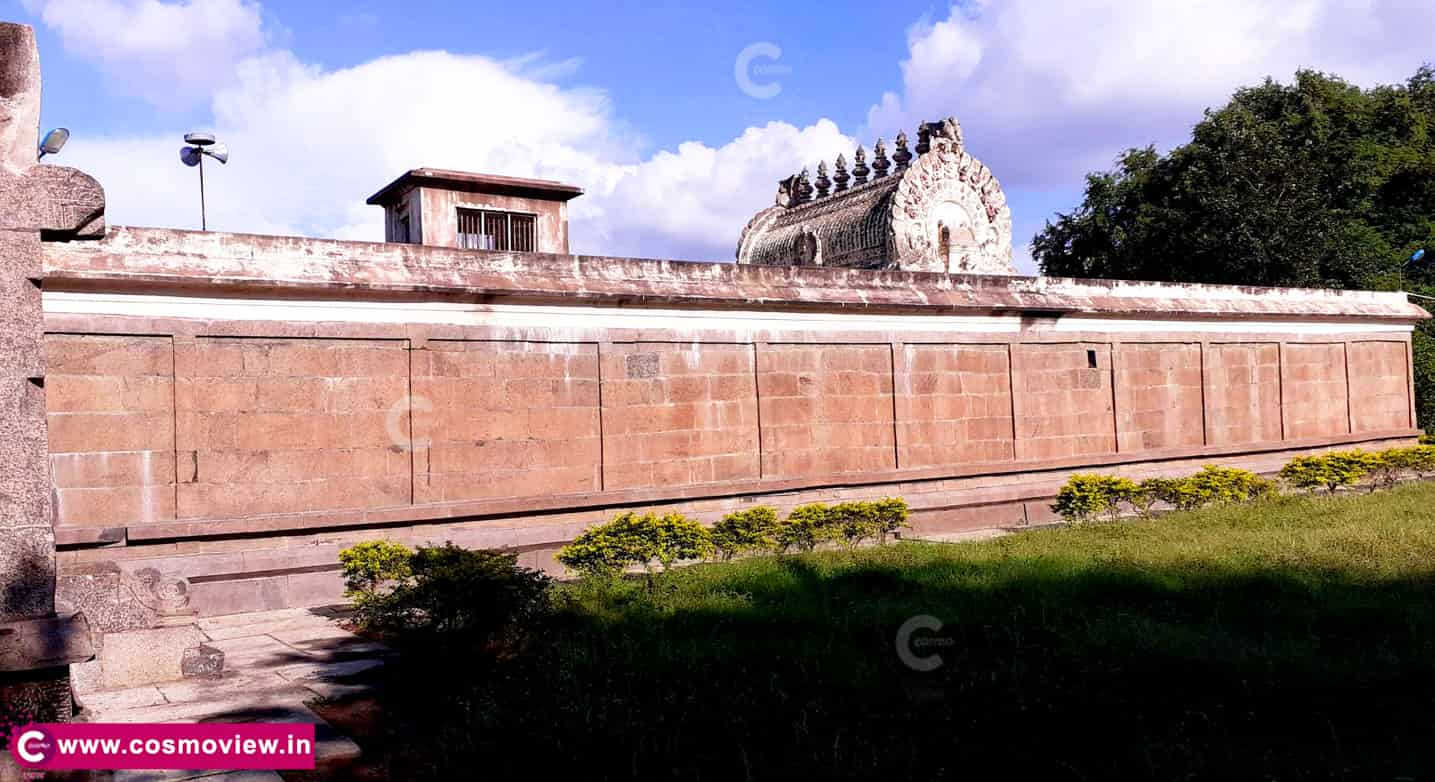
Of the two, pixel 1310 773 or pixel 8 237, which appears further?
pixel 1310 773

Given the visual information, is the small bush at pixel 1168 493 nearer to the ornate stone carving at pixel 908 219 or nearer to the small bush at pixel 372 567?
the small bush at pixel 372 567

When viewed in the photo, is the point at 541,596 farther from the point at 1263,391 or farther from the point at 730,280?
the point at 1263,391

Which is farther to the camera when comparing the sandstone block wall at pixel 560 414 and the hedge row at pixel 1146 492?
the hedge row at pixel 1146 492

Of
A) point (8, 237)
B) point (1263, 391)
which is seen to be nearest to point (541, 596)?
point (8, 237)

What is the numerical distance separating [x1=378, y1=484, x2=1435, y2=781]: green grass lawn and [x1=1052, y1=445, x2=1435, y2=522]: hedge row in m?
5.35

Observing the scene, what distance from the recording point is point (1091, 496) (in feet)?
52.5

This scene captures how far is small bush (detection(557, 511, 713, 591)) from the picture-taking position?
39.2 ft

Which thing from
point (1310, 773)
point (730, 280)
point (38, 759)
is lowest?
point (1310, 773)

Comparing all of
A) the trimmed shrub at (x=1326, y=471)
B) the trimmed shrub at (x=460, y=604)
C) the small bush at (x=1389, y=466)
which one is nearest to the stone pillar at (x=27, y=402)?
the trimmed shrub at (x=460, y=604)

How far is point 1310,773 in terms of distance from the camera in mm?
5148

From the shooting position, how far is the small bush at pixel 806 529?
529 inches

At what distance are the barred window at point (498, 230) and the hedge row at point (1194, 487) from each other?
9887 millimetres

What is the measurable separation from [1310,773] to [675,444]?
362 inches

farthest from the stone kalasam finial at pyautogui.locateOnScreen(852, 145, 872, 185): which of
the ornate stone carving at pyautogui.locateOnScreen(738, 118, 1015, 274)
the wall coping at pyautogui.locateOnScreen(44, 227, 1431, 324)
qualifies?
the wall coping at pyautogui.locateOnScreen(44, 227, 1431, 324)
